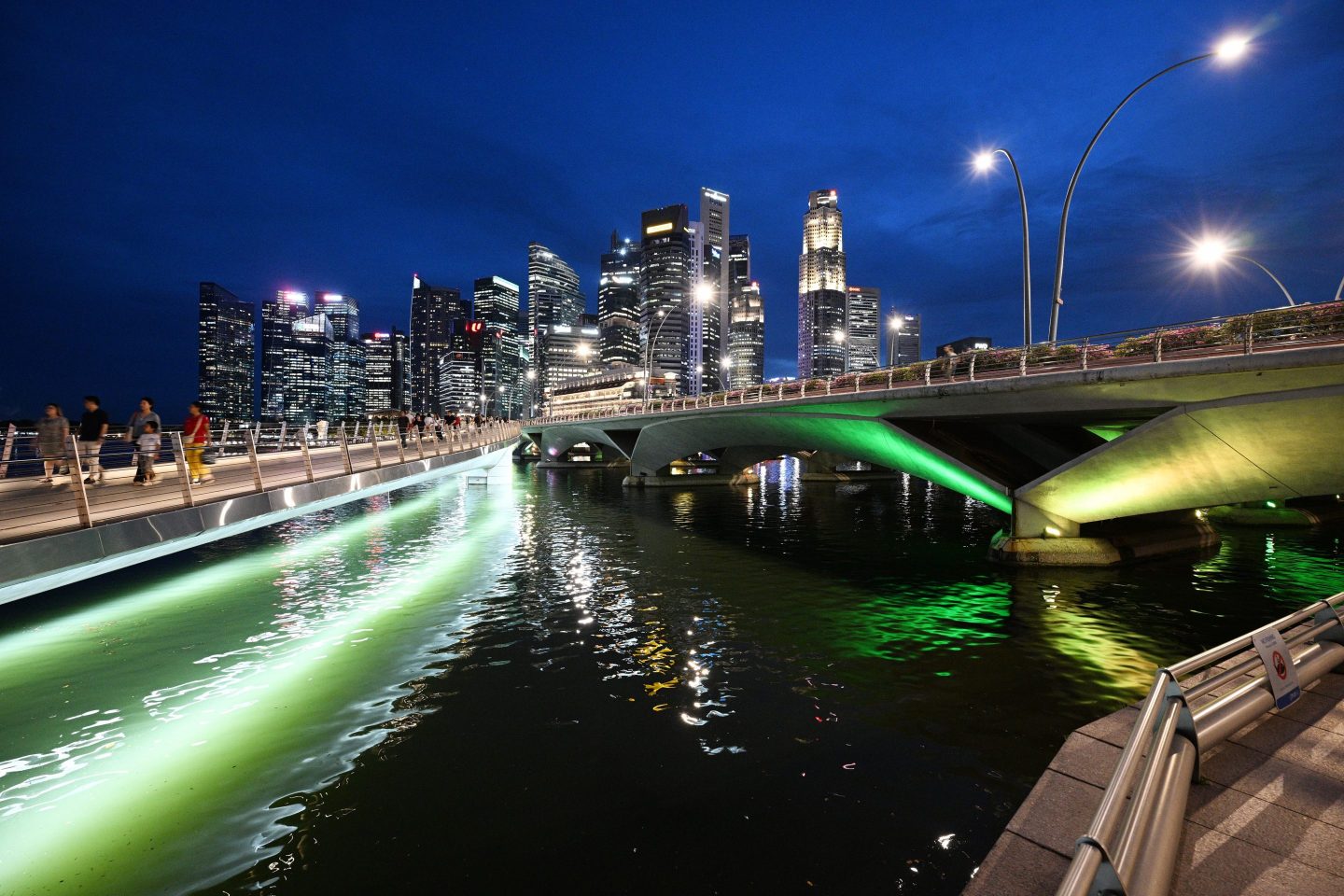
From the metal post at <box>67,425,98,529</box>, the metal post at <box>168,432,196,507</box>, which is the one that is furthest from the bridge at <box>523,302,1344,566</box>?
the metal post at <box>67,425,98,529</box>

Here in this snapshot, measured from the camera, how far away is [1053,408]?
18828 millimetres

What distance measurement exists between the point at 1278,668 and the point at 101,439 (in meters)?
19.0

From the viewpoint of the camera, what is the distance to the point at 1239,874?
3.50 meters

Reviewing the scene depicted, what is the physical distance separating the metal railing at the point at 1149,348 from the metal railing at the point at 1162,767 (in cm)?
1119

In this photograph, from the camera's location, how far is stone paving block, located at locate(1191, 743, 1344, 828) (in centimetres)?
410

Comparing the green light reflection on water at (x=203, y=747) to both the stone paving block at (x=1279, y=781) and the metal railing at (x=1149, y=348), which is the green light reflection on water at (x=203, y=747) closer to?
the stone paving block at (x=1279, y=781)

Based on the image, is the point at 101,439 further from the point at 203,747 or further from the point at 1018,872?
the point at 1018,872

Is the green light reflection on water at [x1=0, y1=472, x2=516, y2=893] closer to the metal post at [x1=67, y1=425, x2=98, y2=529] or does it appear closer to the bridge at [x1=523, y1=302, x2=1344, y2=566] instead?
the metal post at [x1=67, y1=425, x2=98, y2=529]

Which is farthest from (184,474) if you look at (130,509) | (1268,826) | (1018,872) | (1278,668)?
(1278,668)

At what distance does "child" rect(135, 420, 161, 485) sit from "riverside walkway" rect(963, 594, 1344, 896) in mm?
15102

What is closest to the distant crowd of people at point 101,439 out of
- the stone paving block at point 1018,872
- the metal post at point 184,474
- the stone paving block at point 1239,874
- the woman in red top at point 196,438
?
the woman in red top at point 196,438

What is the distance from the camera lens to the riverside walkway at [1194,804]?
310 centimetres

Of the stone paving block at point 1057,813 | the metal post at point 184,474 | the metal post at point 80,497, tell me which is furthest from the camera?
the metal post at point 184,474

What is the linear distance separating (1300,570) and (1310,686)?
19.6m
